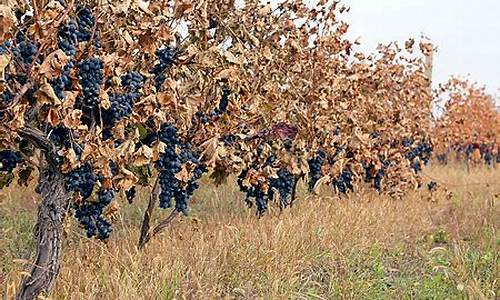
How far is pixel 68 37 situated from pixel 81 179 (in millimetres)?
679

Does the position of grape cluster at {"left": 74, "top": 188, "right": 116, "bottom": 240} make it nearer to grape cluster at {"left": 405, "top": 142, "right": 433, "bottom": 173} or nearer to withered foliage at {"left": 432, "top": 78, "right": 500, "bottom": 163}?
grape cluster at {"left": 405, "top": 142, "right": 433, "bottom": 173}

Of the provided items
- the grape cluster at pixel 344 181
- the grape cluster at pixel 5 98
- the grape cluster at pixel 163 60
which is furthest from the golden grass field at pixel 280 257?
the grape cluster at pixel 163 60

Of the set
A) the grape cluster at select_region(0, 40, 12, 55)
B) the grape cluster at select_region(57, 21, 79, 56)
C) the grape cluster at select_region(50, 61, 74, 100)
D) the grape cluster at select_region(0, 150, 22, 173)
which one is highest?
the grape cluster at select_region(57, 21, 79, 56)

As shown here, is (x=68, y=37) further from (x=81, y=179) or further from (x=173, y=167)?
(x=173, y=167)

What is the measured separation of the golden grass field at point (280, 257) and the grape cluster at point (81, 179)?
0.45 m

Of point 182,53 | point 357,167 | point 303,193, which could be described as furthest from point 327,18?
point 182,53

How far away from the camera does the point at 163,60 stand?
3543 millimetres

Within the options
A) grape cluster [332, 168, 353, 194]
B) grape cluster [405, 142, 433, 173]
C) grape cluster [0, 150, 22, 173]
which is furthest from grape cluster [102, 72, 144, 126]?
grape cluster [405, 142, 433, 173]

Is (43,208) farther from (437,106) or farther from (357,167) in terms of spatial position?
(437,106)

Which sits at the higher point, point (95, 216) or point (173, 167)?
point (173, 167)

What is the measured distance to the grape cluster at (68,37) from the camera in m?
2.72

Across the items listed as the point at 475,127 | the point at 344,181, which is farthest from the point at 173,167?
the point at 475,127

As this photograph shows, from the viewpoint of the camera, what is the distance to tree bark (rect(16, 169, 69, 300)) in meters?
2.97

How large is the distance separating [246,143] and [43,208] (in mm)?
1789
